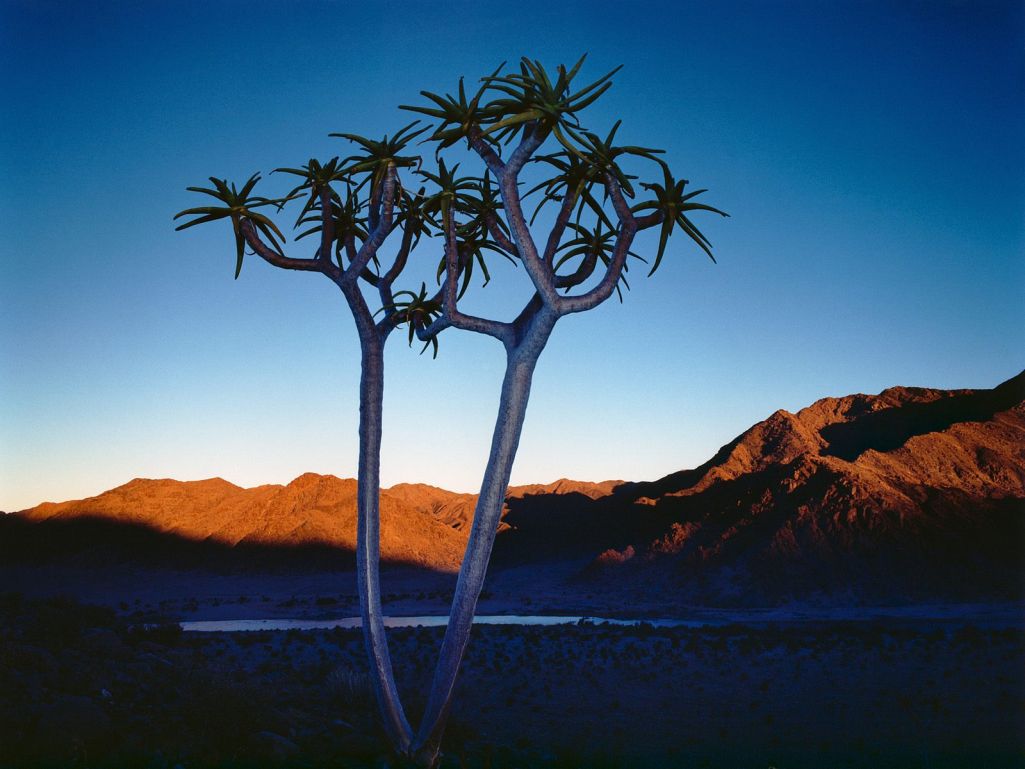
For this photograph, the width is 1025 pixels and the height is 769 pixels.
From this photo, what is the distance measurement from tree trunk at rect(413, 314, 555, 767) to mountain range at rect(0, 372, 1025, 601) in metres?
42.3

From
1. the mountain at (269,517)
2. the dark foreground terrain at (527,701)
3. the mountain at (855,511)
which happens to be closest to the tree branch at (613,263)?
the dark foreground terrain at (527,701)

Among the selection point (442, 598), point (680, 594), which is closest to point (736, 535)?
point (680, 594)

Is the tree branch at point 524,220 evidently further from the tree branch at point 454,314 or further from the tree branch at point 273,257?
the tree branch at point 273,257

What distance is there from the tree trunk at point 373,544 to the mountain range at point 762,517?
4193 centimetres

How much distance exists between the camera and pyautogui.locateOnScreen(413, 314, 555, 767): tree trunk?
9.45 metres

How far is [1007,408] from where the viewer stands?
66188 millimetres

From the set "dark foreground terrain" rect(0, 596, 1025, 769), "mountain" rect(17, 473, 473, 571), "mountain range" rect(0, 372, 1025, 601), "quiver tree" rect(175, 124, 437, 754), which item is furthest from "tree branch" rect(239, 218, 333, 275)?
"mountain" rect(17, 473, 473, 571)

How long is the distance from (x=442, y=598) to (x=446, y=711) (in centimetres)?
5078

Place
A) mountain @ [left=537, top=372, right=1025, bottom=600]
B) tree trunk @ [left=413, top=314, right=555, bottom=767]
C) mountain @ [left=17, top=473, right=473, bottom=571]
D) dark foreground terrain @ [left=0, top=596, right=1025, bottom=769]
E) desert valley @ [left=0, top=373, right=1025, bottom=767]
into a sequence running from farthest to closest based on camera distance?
mountain @ [left=17, top=473, right=473, bottom=571]
mountain @ [left=537, top=372, right=1025, bottom=600]
desert valley @ [left=0, top=373, right=1025, bottom=767]
dark foreground terrain @ [left=0, top=596, right=1025, bottom=769]
tree trunk @ [left=413, top=314, right=555, bottom=767]

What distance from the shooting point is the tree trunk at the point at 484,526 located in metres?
9.45

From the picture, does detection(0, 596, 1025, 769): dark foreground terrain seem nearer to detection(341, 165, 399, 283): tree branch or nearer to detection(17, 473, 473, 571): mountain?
detection(341, 165, 399, 283): tree branch

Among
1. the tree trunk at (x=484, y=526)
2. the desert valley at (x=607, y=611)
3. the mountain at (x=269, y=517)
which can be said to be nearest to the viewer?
the tree trunk at (x=484, y=526)

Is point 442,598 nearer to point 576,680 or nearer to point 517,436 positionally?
point 576,680

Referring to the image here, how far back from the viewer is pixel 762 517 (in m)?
57.8
